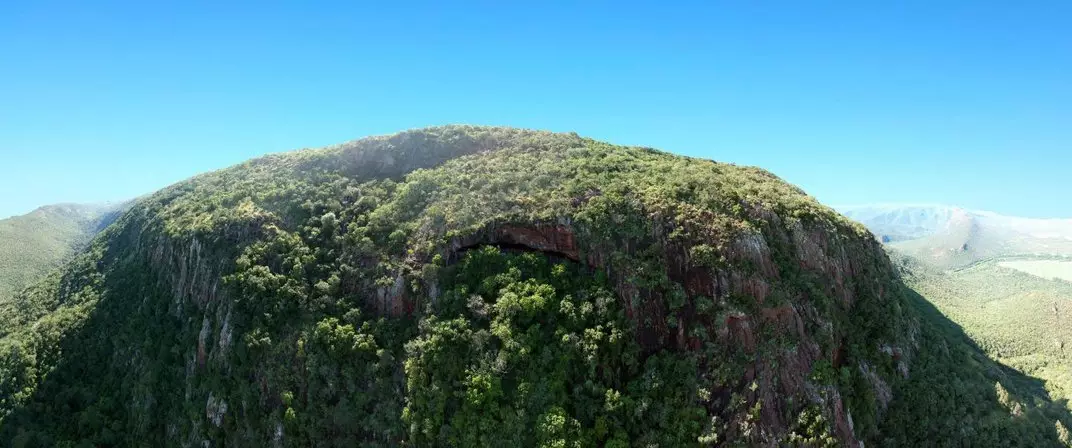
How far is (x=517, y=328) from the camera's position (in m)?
59.9

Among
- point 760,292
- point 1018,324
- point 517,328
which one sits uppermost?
point 760,292

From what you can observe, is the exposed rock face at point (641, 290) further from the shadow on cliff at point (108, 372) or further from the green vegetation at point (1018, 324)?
the green vegetation at point (1018, 324)

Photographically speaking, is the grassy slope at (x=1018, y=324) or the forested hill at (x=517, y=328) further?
the grassy slope at (x=1018, y=324)

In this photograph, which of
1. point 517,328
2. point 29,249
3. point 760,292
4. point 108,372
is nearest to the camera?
point 760,292

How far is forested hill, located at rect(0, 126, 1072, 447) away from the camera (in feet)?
182

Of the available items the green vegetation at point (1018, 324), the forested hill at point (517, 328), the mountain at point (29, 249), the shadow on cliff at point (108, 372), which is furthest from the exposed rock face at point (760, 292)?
the mountain at point (29, 249)

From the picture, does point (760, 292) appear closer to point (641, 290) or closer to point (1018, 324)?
point (641, 290)

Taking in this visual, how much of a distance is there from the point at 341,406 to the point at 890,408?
61387 mm

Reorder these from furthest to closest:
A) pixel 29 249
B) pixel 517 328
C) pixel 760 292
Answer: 1. pixel 29 249
2. pixel 517 328
3. pixel 760 292

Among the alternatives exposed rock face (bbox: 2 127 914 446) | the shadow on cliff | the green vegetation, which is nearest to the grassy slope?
the green vegetation

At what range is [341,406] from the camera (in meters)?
63.7

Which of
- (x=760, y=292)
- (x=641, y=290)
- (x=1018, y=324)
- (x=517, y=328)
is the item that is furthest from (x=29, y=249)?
(x=1018, y=324)

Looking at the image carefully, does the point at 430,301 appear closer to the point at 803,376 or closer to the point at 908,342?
the point at 803,376

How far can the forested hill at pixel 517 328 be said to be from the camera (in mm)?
55625
